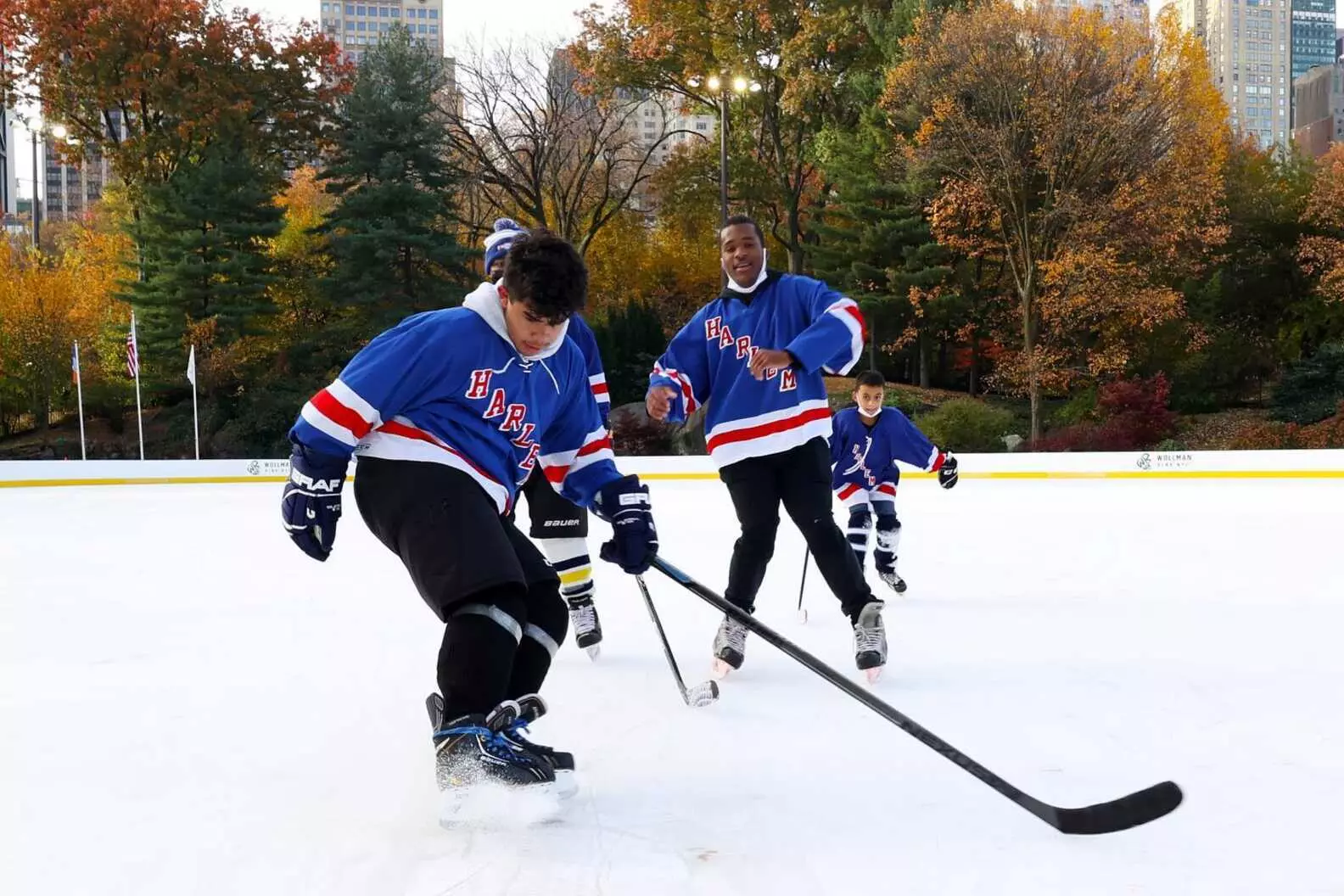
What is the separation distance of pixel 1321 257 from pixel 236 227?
55.2 feet

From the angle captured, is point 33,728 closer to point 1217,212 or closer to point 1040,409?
point 1040,409

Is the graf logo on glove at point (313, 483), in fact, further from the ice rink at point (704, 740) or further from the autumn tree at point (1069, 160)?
the autumn tree at point (1069, 160)

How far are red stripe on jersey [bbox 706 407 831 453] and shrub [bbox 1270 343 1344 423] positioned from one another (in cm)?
1458

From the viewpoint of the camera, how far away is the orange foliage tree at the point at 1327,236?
16.6 metres

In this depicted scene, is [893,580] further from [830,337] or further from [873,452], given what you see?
[830,337]

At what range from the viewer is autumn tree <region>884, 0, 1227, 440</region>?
15.0 metres

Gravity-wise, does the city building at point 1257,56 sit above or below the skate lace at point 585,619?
above

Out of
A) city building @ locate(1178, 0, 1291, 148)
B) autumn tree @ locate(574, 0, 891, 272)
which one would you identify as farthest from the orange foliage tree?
city building @ locate(1178, 0, 1291, 148)

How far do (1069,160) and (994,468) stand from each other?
25.9 ft

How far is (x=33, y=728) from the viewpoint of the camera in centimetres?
257

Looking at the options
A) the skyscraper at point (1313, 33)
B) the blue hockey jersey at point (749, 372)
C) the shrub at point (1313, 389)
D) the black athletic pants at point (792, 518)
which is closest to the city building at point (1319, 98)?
the shrub at point (1313, 389)

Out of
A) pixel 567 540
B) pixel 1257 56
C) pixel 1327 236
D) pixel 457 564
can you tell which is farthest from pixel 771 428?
pixel 1257 56

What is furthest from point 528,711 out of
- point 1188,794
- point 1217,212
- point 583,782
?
point 1217,212

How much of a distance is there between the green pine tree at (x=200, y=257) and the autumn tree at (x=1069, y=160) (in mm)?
10571
